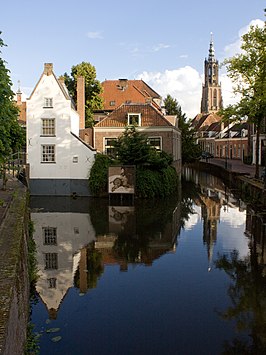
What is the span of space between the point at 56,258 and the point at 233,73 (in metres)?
20.5

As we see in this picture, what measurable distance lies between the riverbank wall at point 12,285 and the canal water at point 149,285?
1.02m

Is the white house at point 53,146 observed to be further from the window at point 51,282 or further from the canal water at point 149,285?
the window at point 51,282

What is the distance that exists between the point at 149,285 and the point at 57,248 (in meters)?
5.01

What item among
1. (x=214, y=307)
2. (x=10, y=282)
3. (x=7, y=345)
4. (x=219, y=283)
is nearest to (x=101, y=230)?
(x=219, y=283)

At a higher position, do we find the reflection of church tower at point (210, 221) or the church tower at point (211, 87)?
the church tower at point (211, 87)

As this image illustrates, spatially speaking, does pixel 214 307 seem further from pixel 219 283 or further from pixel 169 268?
pixel 169 268

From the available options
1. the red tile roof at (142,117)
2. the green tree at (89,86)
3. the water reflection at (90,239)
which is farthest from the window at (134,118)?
the green tree at (89,86)

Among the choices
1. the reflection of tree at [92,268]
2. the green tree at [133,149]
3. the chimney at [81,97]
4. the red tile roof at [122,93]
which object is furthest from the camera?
the red tile roof at [122,93]

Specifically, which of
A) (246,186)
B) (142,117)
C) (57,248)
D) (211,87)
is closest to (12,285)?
(57,248)

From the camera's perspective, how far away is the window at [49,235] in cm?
1538

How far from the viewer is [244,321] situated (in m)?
8.40

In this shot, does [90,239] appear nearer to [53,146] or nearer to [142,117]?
[53,146]

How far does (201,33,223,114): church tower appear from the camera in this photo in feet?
419

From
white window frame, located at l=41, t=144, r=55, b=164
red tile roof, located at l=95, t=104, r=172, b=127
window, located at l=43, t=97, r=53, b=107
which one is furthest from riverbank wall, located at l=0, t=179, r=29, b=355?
red tile roof, located at l=95, t=104, r=172, b=127
